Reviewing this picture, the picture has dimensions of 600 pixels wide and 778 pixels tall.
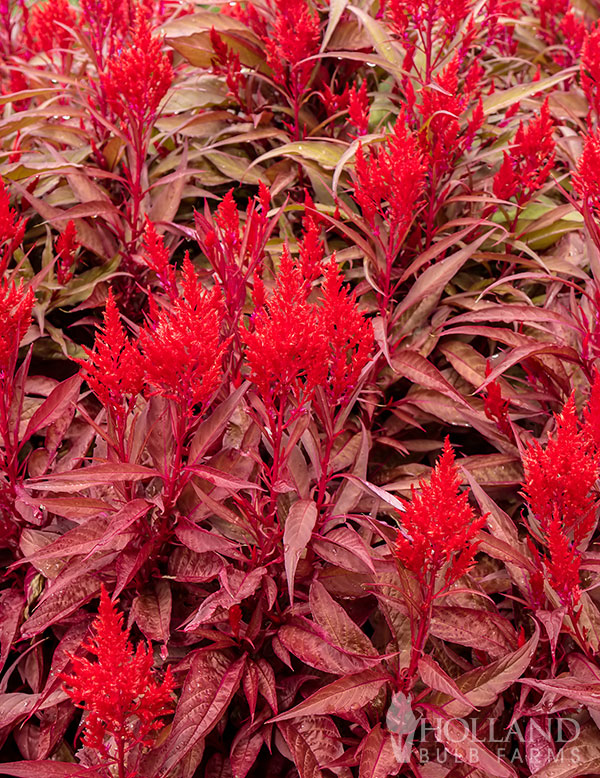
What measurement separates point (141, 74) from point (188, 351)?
0.86 metres

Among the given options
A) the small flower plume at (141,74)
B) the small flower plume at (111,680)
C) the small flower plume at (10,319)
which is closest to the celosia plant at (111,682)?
the small flower plume at (111,680)

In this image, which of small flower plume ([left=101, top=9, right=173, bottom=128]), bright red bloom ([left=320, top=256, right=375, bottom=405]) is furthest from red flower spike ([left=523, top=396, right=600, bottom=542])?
small flower plume ([left=101, top=9, right=173, bottom=128])

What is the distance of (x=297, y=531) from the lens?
1.27m

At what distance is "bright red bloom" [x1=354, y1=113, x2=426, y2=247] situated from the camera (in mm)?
1451

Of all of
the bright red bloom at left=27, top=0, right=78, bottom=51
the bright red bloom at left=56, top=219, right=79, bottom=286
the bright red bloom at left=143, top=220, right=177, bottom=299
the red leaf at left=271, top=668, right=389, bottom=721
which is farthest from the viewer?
the bright red bloom at left=27, top=0, right=78, bottom=51

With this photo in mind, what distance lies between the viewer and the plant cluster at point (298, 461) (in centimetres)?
119

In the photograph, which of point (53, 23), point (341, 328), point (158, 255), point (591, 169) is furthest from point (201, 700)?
point (53, 23)

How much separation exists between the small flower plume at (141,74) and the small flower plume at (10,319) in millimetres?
574

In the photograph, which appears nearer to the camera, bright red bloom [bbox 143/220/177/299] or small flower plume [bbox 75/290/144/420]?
small flower plume [bbox 75/290/144/420]

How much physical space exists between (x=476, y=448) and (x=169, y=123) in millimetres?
1367

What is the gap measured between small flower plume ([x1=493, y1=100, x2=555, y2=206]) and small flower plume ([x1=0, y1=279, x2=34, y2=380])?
3.76 ft

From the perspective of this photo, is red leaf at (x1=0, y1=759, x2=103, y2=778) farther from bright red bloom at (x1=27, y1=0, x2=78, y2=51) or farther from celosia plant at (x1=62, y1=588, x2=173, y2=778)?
bright red bloom at (x1=27, y1=0, x2=78, y2=51)

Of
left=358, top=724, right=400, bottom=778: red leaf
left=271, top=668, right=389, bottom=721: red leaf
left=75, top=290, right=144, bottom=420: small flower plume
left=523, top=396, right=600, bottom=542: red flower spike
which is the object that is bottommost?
left=358, top=724, right=400, bottom=778: red leaf

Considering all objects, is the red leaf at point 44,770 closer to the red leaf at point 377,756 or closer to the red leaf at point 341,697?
the red leaf at point 341,697
